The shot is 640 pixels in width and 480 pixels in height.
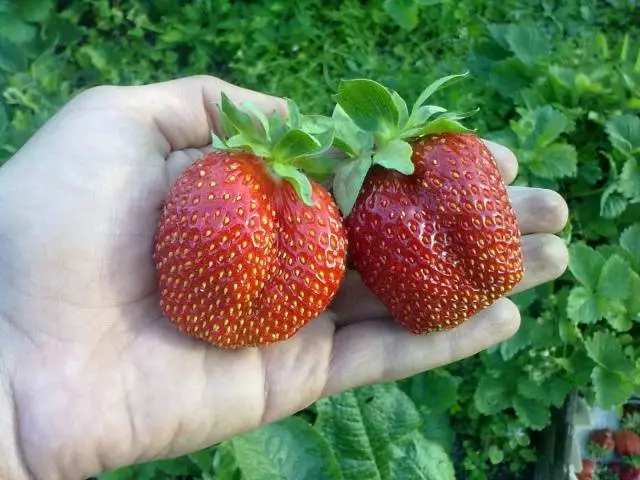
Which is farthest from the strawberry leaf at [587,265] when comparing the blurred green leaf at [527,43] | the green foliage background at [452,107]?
the blurred green leaf at [527,43]

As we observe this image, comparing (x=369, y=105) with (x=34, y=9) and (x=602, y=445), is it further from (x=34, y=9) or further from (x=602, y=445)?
(x=34, y=9)

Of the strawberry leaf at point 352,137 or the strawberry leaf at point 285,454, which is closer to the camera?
the strawberry leaf at point 352,137

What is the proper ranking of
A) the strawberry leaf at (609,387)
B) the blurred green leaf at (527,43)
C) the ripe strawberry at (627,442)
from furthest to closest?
the blurred green leaf at (527,43) → the ripe strawberry at (627,442) → the strawberry leaf at (609,387)

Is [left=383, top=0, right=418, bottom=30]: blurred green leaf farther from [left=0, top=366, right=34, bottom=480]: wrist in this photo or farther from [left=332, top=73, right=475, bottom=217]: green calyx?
[left=0, top=366, right=34, bottom=480]: wrist

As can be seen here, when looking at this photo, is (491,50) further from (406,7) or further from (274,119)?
(274,119)

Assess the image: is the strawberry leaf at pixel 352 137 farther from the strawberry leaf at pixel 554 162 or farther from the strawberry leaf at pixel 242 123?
the strawberry leaf at pixel 554 162

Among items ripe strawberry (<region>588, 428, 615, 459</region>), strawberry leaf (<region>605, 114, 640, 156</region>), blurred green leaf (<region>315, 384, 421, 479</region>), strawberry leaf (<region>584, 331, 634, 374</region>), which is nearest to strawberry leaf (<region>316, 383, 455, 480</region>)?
blurred green leaf (<region>315, 384, 421, 479</region>)
